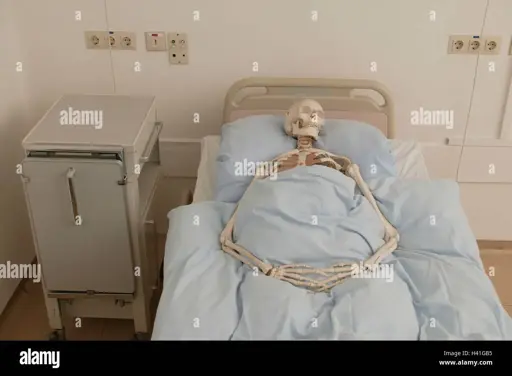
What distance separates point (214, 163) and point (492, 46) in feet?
4.20

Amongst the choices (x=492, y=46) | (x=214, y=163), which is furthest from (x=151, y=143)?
(x=492, y=46)

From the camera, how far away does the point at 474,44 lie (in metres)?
2.55

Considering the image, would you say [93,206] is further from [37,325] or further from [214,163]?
[37,325]

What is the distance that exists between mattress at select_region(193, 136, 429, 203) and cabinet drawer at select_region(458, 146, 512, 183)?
36 centimetres

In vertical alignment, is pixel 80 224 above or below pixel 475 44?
below

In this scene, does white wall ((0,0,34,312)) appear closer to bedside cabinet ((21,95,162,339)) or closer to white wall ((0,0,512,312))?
white wall ((0,0,512,312))

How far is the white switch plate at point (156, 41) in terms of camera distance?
2.57m

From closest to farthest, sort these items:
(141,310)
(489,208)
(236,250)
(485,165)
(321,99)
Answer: (236,250) → (141,310) → (321,99) → (485,165) → (489,208)

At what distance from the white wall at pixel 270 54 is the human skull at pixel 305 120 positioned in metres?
0.41

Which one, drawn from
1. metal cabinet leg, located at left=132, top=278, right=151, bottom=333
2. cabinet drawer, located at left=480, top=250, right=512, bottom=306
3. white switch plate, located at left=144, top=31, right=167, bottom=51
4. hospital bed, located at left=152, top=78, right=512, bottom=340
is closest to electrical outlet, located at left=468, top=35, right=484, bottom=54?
hospital bed, located at left=152, top=78, right=512, bottom=340

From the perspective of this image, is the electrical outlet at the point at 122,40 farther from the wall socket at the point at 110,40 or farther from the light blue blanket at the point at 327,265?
the light blue blanket at the point at 327,265

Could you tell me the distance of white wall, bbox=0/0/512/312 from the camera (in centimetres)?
252
